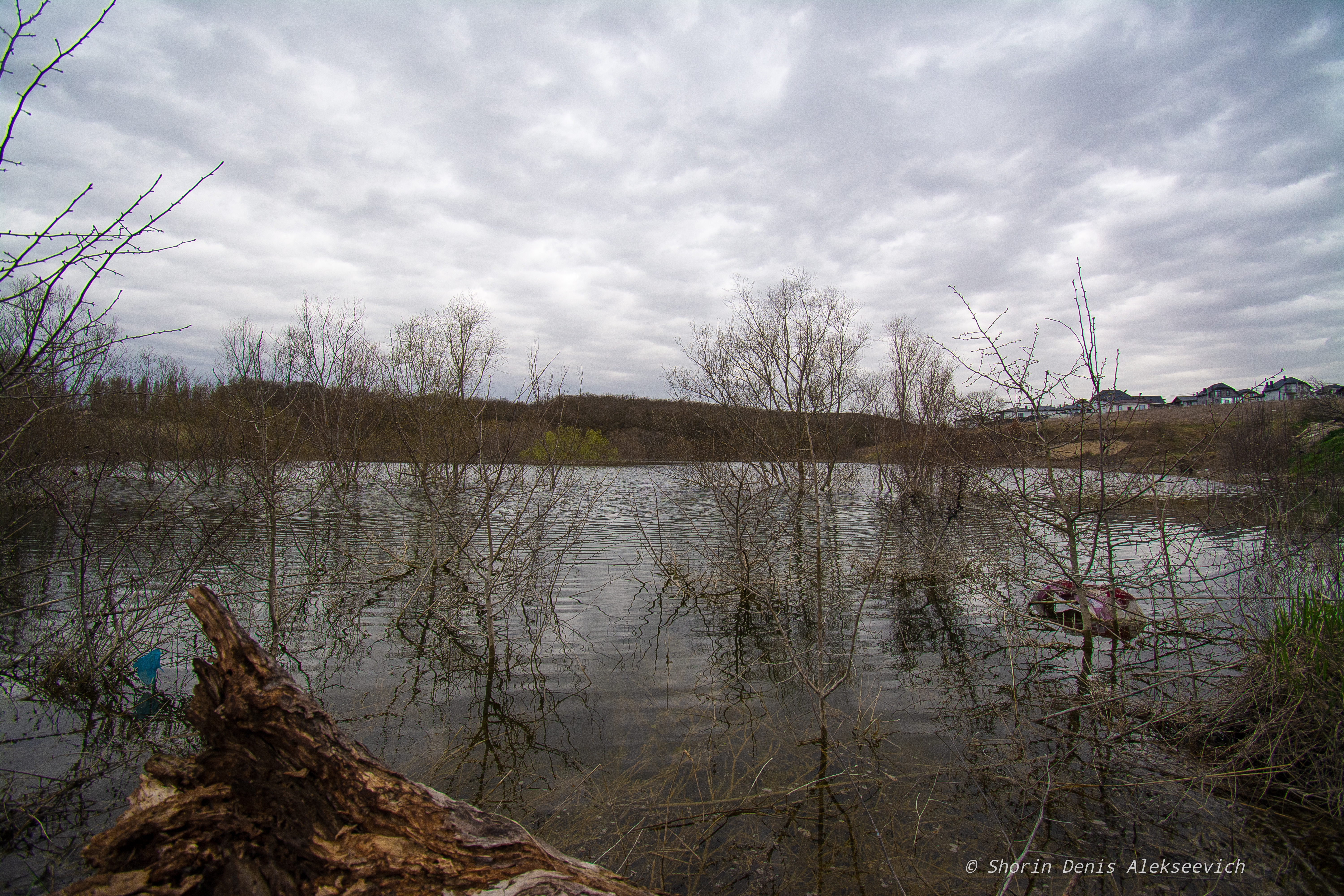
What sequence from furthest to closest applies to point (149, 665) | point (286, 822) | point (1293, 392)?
point (1293, 392)
point (149, 665)
point (286, 822)

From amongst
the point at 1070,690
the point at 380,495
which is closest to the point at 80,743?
the point at 1070,690

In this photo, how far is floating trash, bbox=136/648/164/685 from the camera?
A: 540cm

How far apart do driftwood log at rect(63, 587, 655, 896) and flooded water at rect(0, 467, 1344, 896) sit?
208cm

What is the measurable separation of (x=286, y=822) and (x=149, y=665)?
4.79 m

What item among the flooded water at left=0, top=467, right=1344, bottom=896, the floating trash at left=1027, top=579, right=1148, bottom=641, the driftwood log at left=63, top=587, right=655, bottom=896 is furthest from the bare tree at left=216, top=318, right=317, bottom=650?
the floating trash at left=1027, top=579, right=1148, bottom=641

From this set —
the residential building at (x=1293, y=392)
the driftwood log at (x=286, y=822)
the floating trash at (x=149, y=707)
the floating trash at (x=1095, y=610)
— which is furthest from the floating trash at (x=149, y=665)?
the residential building at (x=1293, y=392)

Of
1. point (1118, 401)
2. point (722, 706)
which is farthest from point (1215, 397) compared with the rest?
point (722, 706)

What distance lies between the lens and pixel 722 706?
618 cm

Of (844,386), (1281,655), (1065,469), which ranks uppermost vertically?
(844,386)

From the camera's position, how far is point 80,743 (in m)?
4.89

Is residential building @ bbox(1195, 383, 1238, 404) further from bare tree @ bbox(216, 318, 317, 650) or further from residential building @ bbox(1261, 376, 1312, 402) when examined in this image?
bare tree @ bbox(216, 318, 317, 650)

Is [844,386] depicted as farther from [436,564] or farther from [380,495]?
[380,495]

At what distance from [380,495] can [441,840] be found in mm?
26684

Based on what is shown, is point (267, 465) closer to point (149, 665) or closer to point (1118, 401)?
point (149, 665)
